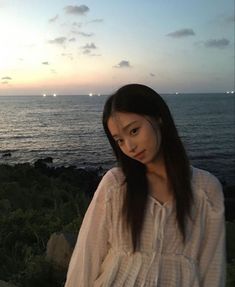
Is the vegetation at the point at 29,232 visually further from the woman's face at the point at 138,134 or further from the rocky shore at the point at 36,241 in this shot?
the woman's face at the point at 138,134

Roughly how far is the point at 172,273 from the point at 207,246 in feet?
0.77

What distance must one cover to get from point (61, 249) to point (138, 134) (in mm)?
3686

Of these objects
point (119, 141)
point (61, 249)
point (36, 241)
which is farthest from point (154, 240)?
point (36, 241)

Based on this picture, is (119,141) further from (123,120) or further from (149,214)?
(149,214)

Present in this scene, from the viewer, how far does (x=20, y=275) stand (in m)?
5.43

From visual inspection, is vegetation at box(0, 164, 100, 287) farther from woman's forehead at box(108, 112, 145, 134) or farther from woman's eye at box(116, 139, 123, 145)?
woman's forehead at box(108, 112, 145, 134)

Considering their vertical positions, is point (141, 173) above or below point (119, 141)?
below

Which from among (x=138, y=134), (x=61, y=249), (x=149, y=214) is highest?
(x=138, y=134)

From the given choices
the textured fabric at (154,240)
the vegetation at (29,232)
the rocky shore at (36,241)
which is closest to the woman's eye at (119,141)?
the textured fabric at (154,240)

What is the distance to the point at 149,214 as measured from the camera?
2.08m

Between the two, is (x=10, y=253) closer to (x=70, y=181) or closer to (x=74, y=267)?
(x=74, y=267)

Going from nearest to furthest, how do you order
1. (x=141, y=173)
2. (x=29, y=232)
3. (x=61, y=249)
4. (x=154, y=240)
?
(x=154, y=240) < (x=141, y=173) < (x=61, y=249) < (x=29, y=232)

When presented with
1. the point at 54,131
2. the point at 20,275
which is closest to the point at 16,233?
the point at 20,275

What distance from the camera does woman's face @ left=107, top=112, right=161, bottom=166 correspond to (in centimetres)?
204
